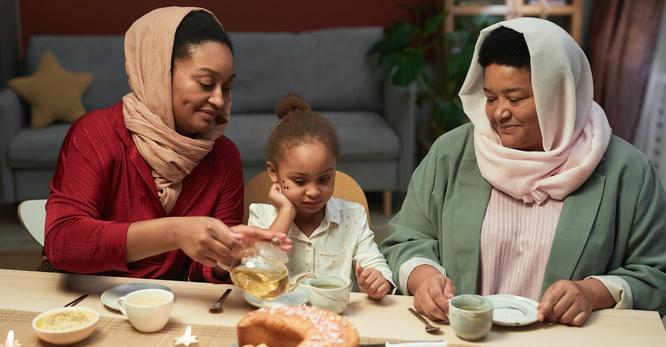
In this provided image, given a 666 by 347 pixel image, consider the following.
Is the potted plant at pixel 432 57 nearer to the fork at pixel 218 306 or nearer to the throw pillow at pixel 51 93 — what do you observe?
the throw pillow at pixel 51 93

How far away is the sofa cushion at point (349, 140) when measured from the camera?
450 cm

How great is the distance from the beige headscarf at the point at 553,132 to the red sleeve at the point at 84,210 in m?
0.87

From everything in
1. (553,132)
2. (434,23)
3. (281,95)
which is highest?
(553,132)

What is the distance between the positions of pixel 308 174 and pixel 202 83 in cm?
32

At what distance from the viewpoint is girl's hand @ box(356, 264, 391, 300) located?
1612 mm

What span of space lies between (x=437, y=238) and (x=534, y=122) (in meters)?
0.38

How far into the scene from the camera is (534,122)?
179cm

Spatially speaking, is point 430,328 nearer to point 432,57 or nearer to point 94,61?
point 94,61

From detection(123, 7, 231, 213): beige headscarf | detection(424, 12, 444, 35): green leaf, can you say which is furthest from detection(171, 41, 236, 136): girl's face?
detection(424, 12, 444, 35): green leaf

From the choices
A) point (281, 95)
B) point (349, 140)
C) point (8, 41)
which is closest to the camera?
point (349, 140)

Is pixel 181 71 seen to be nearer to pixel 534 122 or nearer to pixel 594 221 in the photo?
pixel 534 122

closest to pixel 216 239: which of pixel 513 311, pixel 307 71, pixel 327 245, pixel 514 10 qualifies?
pixel 327 245

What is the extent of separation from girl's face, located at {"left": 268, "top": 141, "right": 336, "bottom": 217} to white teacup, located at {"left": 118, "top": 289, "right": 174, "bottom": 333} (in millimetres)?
445

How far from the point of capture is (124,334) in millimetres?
1457
